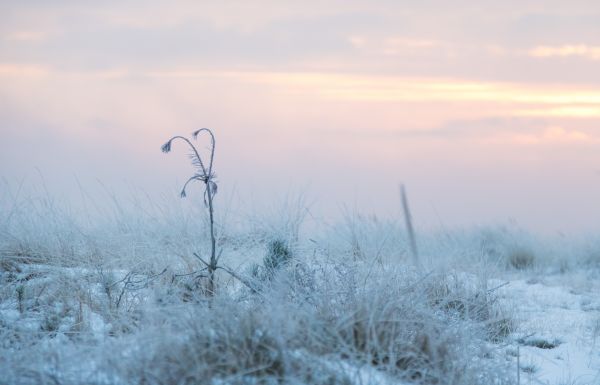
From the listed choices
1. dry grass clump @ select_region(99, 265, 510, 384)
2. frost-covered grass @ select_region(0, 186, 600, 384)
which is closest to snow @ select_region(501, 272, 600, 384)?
frost-covered grass @ select_region(0, 186, 600, 384)

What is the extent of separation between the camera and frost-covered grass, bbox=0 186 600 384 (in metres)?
3.20

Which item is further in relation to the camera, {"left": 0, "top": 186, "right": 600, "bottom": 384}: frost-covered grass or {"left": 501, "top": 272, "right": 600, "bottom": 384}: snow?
{"left": 501, "top": 272, "right": 600, "bottom": 384}: snow

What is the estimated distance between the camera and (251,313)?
11.1 ft

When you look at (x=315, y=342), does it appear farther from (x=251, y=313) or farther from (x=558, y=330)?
(x=558, y=330)

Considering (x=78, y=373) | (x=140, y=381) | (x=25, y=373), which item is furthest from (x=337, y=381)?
(x=25, y=373)

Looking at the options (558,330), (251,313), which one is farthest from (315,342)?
(558,330)

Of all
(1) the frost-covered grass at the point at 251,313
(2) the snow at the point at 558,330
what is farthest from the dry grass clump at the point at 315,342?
(2) the snow at the point at 558,330

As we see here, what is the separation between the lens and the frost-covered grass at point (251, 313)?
320cm

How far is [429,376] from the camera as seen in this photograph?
355 cm

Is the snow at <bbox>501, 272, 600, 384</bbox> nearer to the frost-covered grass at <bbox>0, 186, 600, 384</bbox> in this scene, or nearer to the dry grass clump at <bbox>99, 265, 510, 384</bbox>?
the frost-covered grass at <bbox>0, 186, 600, 384</bbox>

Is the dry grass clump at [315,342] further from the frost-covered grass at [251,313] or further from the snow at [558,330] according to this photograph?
the snow at [558,330]

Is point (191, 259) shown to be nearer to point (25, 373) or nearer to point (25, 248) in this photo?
point (25, 248)

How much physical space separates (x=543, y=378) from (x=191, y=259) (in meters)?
2.91

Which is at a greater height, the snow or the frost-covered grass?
the frost-covered grass
